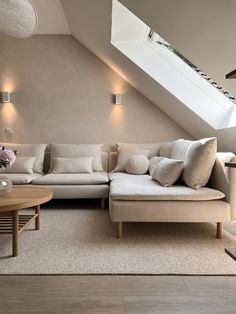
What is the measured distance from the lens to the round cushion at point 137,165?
3855 mm

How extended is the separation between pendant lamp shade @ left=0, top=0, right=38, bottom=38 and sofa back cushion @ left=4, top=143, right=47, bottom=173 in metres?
1.92

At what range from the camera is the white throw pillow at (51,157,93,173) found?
12.8 feet

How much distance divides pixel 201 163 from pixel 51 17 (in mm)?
3076

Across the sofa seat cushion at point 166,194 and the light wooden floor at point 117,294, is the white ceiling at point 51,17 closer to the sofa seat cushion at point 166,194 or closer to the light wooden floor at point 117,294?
the sofa seat cushion at point 166,194

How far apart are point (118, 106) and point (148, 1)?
2.50 m

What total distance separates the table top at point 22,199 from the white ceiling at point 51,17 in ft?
8.21

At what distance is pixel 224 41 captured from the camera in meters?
1.94

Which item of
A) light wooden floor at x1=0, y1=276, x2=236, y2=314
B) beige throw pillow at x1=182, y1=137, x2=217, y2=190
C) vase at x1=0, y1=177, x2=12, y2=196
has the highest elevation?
beige throw pillow at x1=182, y1=137, x2=217, y2=190

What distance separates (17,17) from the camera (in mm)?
2285

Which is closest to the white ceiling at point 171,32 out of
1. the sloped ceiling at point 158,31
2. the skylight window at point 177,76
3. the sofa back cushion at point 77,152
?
the sloped ceiling at point 158,31

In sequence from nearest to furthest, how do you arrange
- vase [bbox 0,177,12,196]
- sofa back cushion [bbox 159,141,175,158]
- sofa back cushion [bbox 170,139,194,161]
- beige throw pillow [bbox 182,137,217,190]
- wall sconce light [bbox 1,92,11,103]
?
vase [bbox 0,177,12,196] → beige throw pillow [bbox 182,137,217,190] → sofa back cushion [bbox 170,139,194,161] → sofa back cushion [bbox 159,141,175,158] → wall sconce light [bbox 1,92,11,103]

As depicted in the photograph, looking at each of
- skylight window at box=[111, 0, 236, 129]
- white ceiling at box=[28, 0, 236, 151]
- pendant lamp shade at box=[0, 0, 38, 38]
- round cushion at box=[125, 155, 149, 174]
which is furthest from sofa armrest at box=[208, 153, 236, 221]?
pendant lamp shade at box=[0, 0, 38, 38]

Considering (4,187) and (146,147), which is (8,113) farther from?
(4,187)

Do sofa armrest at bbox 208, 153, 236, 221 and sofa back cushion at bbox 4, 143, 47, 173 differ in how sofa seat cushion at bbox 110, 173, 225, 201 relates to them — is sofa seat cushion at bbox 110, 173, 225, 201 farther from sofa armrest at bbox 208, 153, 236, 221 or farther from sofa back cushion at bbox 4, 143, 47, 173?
sofa back cushion at bbox 4, 143, 47, 173
